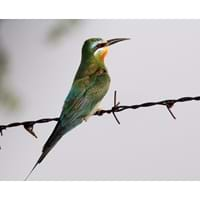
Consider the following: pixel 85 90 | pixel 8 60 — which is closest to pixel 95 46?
pixel 85 90

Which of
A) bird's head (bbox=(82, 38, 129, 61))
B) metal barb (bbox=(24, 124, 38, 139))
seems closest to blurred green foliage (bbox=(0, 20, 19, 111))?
metal barb (bbox=(24, 124, 38, 139))

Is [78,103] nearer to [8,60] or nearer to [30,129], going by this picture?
[30,129]

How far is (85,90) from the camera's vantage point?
3453 millimetres

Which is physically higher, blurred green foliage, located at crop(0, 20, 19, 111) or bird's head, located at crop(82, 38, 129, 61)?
bird's head, located at crop(82, 38, 129, 61)

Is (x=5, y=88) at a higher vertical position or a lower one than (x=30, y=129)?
higher

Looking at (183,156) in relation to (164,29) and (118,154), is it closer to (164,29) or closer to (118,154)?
(118,154)

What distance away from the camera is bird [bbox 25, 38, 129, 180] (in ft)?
11.3

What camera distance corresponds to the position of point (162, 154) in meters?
3.43

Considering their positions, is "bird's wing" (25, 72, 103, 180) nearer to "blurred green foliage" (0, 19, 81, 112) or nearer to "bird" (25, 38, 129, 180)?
"bird" (25, 38, 129, 180)

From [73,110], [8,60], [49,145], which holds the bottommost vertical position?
[49,145]

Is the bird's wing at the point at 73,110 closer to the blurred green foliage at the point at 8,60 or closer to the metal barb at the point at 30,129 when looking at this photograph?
the metal barb at the point at 30,129

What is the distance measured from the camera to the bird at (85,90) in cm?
344

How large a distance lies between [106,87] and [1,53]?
48 centimetres
